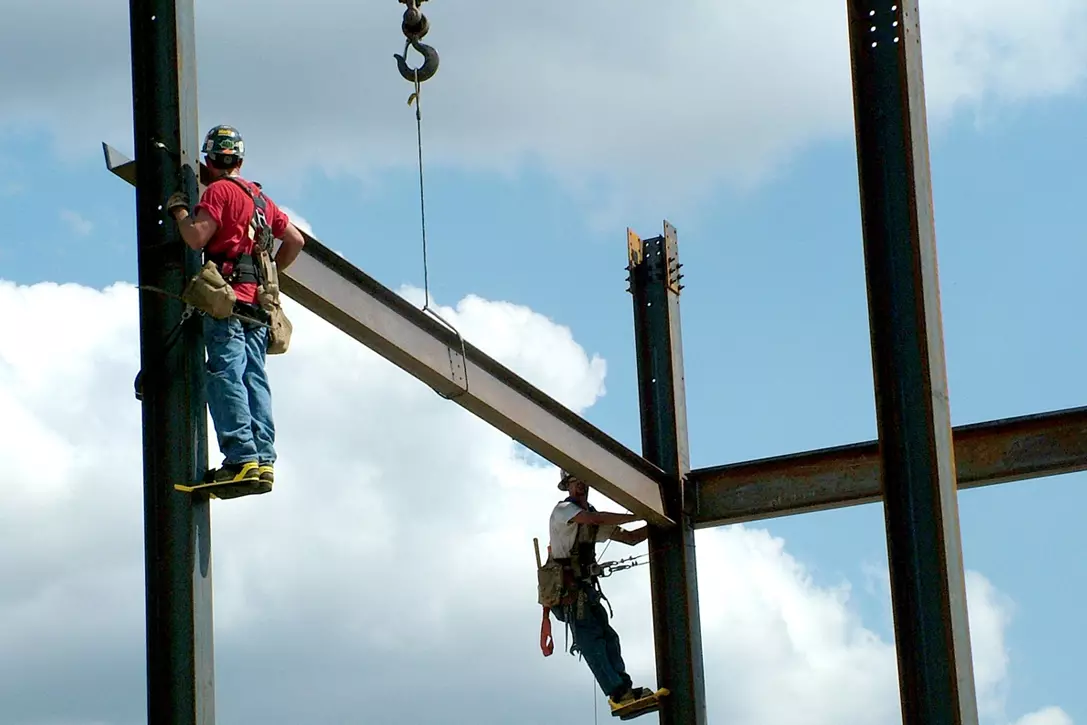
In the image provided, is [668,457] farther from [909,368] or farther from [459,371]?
[909,368]

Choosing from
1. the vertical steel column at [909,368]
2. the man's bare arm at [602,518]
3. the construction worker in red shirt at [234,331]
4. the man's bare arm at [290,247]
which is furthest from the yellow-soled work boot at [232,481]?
the man's bare arm at [602,518]

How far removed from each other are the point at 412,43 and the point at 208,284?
10.3 feet

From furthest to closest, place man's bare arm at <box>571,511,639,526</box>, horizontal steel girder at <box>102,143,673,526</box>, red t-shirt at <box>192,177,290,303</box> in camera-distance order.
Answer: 1. man's bare arm at <box>571,511,639,526</box>
2. horizontal steel girder at <box>102,143,673,526</box>
3. red t-shirt at <box>192,177,290,303</box>

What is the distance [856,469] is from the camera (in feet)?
46.3

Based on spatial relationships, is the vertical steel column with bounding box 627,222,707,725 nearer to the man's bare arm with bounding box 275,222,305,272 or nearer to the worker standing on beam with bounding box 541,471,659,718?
the worker standing on beam with bounding box 541,471,659,718

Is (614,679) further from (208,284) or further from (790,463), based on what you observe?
(208,284)

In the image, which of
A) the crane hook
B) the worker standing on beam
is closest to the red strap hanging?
the worker standing on beam

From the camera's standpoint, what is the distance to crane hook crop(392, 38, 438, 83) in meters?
12.1

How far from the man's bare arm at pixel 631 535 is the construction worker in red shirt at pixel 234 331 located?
5.51m

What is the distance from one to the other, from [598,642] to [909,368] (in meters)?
6.62

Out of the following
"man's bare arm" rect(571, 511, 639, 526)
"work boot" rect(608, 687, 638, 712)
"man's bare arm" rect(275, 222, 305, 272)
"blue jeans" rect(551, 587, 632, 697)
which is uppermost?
"man's bare arm" rect(275, 222, 305, 272)

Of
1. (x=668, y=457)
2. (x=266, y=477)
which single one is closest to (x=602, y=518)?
(x=668, y=457)

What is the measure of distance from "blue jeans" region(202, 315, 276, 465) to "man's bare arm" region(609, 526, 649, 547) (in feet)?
18.3

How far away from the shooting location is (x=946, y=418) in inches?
349
